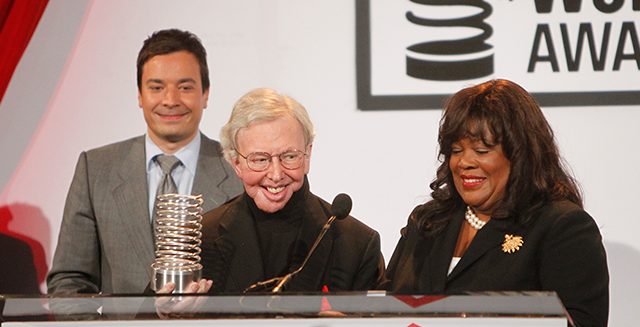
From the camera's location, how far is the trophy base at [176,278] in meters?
2.13

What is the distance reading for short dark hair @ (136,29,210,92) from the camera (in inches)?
162

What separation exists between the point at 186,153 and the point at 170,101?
0.65ft

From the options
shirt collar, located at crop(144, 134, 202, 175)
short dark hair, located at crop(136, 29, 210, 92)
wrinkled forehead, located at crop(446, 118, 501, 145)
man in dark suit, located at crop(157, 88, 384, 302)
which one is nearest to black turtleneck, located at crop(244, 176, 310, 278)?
man in dark suit, located at crop(157, 88, 384, 302)

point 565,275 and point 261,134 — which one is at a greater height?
point 261,134

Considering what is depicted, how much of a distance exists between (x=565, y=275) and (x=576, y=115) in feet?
7.37

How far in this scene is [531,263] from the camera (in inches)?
97.5

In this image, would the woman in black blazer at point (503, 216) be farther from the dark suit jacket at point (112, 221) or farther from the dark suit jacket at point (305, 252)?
the dark suit jacket at point (112, 221)

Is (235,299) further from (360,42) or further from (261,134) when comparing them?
(360,42)

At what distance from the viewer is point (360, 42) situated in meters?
4.49

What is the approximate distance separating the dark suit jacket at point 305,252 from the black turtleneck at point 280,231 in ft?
0.06

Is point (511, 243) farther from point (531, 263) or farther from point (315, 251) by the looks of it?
point (315, 251)

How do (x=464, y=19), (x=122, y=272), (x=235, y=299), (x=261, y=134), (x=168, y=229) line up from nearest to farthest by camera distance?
1. (x=235, y=299)
2. (x=168, y=229)
3. (x=261, y=134)
4. (x=122, y=272)
5. (x=464, y=19)

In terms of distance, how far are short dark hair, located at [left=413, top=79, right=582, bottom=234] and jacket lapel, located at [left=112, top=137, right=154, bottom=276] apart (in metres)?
1.57

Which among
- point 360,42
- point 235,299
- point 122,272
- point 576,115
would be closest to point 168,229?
point 235,299
